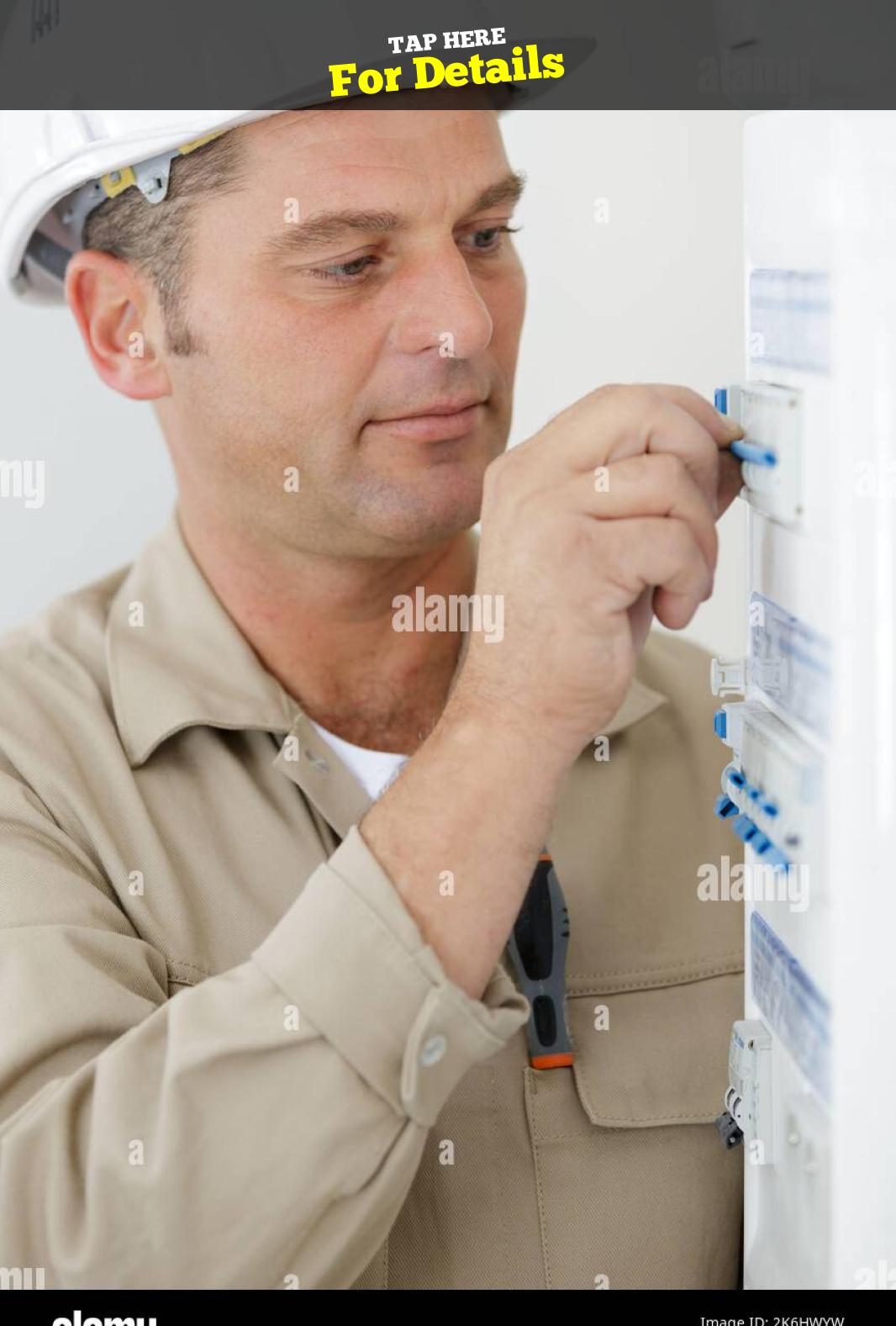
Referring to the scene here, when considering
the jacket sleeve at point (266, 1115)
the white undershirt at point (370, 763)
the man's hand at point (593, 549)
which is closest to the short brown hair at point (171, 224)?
A: the white undershirt at point (370, 763)

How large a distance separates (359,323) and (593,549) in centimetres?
40

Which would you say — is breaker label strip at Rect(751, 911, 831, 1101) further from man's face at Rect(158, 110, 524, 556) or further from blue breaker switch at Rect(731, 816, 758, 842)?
man's face at Rect(158, 110, 524, 556)

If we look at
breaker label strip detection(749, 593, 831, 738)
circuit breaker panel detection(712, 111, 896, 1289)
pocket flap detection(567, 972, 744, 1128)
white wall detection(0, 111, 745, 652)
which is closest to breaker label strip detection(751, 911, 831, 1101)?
circuit breaker panel detection(712, 111, 896, 1289)

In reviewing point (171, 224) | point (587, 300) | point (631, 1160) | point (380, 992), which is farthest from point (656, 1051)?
point (587, 300)

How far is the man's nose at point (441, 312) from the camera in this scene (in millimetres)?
1219

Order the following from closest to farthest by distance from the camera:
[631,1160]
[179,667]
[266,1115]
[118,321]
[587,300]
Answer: [266,1115] → [631,1160] → [179,667] → [118,321] → [587,300]

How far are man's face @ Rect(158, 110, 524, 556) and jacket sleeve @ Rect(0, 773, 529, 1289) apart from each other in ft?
1.42

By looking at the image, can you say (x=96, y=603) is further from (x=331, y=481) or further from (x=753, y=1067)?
(x=753, y=1067)

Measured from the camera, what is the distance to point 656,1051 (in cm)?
125

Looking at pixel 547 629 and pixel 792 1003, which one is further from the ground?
pixel 547 629

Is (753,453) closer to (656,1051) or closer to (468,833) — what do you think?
(468,833)

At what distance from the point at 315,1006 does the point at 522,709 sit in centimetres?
21

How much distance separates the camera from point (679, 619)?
3.10 feet

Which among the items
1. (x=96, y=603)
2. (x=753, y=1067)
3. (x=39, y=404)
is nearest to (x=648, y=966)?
(x=753, y=1067)
